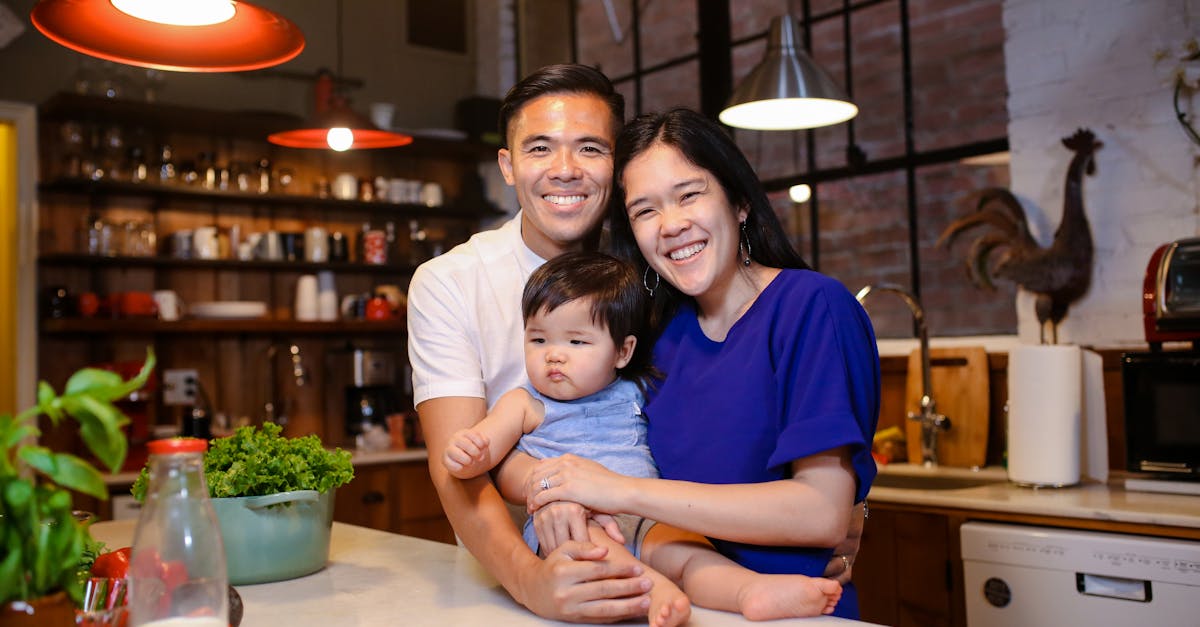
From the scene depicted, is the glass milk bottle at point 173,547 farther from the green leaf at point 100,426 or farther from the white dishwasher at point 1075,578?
the white dishwasher at point 1075,578

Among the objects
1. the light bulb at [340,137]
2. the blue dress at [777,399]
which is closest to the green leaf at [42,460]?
the blue dress at [777,399]

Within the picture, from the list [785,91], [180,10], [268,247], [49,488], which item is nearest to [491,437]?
[49,488]

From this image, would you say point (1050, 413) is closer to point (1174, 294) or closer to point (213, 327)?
point (1174, 294)

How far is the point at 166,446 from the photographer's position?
1.05 meters

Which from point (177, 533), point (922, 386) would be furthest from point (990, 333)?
point (177, 533)

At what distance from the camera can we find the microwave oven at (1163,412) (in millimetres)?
2863

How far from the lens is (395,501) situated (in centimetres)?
490

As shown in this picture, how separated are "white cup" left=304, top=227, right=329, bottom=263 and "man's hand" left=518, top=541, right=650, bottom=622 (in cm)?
444

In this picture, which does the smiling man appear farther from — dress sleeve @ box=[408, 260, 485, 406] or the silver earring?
the silver earring

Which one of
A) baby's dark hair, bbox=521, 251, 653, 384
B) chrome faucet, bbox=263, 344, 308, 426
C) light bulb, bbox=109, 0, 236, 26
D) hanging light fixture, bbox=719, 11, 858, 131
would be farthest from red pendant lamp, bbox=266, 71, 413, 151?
chrome faucet, bbox=263, 344, 308, 426

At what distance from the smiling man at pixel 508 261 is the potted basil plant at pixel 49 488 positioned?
29.5 inches

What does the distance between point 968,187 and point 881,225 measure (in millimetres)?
417

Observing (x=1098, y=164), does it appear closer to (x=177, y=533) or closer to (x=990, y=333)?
(x=990, y=333)

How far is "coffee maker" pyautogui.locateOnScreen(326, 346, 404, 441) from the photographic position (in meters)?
5.47
